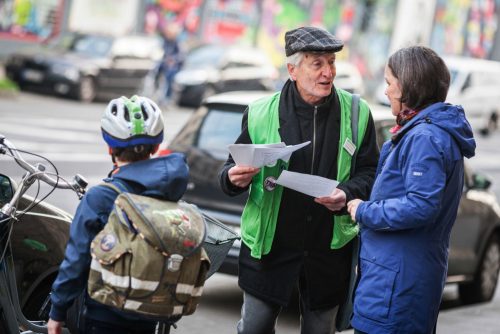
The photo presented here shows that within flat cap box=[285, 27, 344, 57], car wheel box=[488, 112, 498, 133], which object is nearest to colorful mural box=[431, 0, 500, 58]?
car wheel box=[488, 112, 498, 133]

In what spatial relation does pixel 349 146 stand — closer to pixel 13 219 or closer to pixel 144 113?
pixel 144 113

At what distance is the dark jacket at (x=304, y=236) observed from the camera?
4.85 metres

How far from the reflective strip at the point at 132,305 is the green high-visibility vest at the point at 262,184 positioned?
1.18 m

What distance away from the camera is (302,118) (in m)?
4.93

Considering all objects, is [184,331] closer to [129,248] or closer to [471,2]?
[129,248]

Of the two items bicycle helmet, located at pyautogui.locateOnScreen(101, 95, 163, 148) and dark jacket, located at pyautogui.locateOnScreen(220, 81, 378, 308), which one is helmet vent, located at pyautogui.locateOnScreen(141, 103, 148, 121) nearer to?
bicycle helmet, located at pyautogui.locateOnScreen(101, 95, 163, 148)

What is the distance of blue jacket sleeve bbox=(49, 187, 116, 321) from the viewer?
3.83m

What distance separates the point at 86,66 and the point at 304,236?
20746mm

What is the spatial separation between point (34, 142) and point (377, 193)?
12.8m

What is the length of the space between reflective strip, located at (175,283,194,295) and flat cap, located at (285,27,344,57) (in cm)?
142

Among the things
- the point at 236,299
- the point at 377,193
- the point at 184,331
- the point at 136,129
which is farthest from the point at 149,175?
the point at 236,299

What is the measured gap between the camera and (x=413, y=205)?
13.5 feet

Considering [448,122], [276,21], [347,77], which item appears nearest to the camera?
[448,122]

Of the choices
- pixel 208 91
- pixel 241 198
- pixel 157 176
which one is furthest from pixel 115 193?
pixel 208 91
